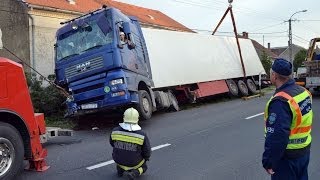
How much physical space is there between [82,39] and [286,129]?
386 inches

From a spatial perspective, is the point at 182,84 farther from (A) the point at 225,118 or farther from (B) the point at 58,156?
(B) the point at 58,156

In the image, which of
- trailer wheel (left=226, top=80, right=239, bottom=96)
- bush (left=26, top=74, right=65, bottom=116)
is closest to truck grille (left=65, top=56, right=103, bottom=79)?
bush (left=26, top=74, right=65, bottom=116)

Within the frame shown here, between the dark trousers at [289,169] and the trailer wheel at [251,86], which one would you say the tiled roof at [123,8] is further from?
the dark trousers at [289,169]

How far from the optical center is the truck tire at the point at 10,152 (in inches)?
254

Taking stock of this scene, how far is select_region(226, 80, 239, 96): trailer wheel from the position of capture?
2242cm

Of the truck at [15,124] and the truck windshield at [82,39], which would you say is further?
the truck windshield at [82,39]

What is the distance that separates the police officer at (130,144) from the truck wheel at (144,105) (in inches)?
260

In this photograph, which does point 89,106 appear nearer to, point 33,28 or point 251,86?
point 251,86

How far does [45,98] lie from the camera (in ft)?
51.4

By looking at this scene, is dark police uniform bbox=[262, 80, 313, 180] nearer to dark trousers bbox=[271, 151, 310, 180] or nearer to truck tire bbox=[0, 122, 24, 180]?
dark trousers bbox=[271, 151, 310, 180]

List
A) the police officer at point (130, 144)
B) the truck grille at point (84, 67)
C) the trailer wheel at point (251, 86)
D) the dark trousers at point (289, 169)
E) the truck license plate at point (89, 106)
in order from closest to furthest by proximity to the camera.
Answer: the dark trousers at point (289, 169) → the police officer at point (130, 144) → the truck grille at point (84, 67) → the truck license plate at point (89, 106) → the trailer wheel at point (251, 86)

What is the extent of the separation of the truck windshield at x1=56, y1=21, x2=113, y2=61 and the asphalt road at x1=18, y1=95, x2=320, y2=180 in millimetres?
2356

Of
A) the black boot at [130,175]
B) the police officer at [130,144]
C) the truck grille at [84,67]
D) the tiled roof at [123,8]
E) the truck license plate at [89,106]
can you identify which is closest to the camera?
the police officer at [130,144]

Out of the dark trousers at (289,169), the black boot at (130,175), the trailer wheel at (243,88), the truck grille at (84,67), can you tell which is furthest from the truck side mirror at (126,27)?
the trailer wheel at (243,88)
